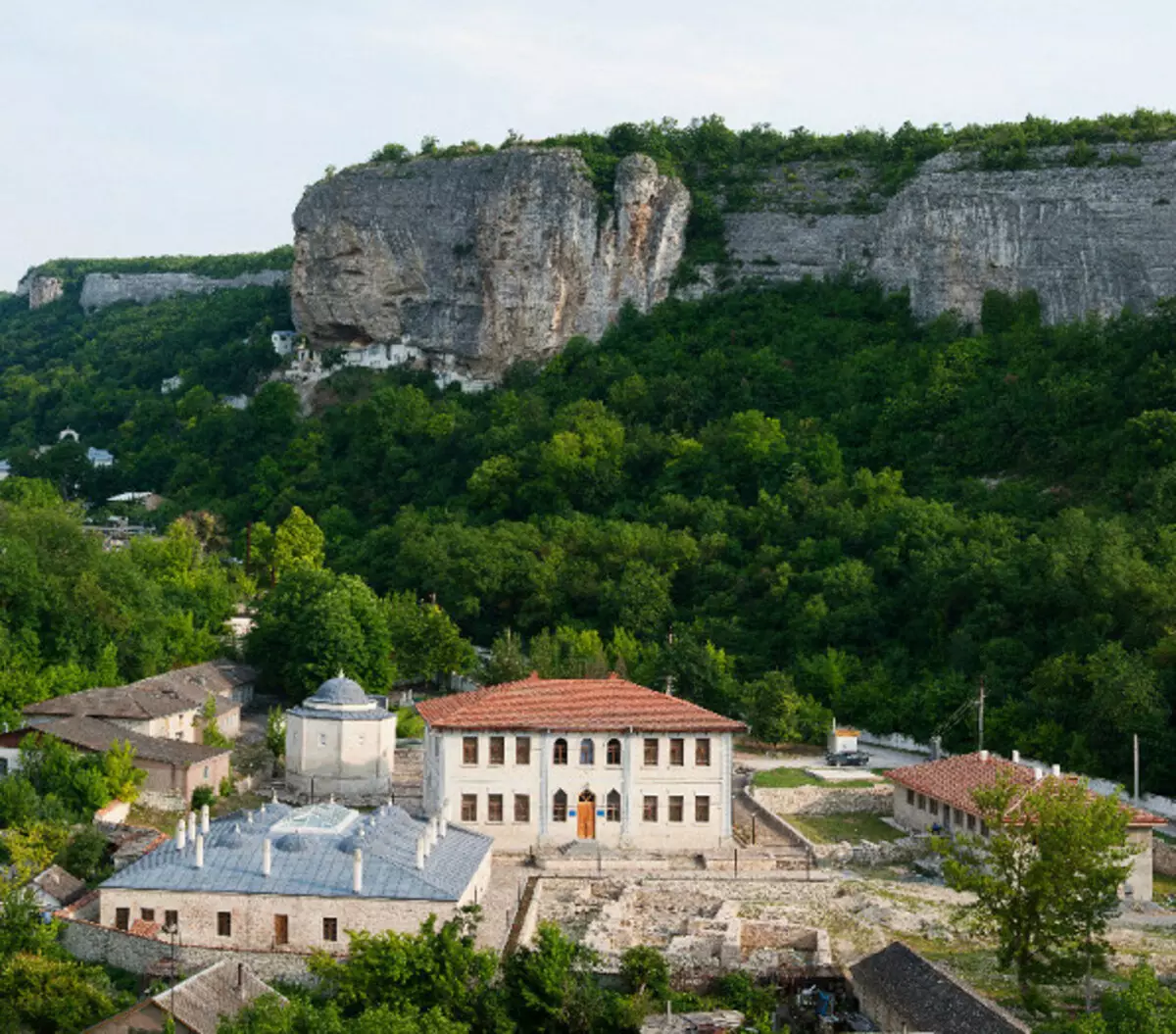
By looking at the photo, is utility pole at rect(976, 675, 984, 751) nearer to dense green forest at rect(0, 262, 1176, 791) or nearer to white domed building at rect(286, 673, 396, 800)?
dense green forest at rect(0, 262, 1176, 791)

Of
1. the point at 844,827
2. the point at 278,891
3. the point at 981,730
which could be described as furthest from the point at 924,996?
the point at 981,730

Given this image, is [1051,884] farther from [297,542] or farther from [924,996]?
[297,542]

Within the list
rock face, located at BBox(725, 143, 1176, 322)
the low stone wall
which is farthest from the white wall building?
rock face, located at BBox(725, 143, 1176, 322)

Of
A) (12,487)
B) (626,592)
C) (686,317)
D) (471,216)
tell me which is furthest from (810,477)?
(12,487)

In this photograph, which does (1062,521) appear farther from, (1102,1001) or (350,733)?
(1102,1001)

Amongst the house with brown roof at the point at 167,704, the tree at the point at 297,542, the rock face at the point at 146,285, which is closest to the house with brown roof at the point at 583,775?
the house with brown roof at the point at 167,704

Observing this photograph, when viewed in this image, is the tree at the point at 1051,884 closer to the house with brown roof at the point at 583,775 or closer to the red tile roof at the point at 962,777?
the red tile roof at the point at 962,777
